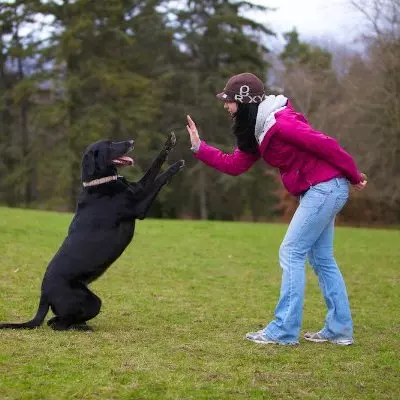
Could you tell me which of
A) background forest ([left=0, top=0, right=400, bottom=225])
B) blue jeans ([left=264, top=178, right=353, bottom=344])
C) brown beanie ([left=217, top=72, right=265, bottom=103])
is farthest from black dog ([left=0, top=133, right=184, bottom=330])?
background forest ([left=0, top=0, right=400, bottom=225])

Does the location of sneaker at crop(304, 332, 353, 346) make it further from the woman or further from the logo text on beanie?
the logo text on beanie

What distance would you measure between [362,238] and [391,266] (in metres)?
5.23

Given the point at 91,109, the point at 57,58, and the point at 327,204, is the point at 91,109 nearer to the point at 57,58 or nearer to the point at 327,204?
the point at 57,58

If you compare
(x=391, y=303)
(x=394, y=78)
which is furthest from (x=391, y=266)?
(x=394, y=78)

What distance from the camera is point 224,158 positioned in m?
4.41

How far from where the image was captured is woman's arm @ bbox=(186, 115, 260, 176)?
4.37m

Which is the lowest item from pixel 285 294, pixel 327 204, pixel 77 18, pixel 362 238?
pixel 362 238

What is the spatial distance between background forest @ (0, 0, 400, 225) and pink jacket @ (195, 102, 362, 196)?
22.1m

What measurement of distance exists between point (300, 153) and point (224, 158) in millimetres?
627

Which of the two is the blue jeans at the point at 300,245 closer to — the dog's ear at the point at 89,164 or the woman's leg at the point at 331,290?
the woman's leg at the point at 331,290

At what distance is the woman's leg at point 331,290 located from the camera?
4188 mm

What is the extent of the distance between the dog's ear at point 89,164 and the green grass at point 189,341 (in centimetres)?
112

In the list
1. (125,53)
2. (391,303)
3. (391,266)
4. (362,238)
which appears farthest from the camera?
(125,53)

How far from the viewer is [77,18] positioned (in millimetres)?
27156
